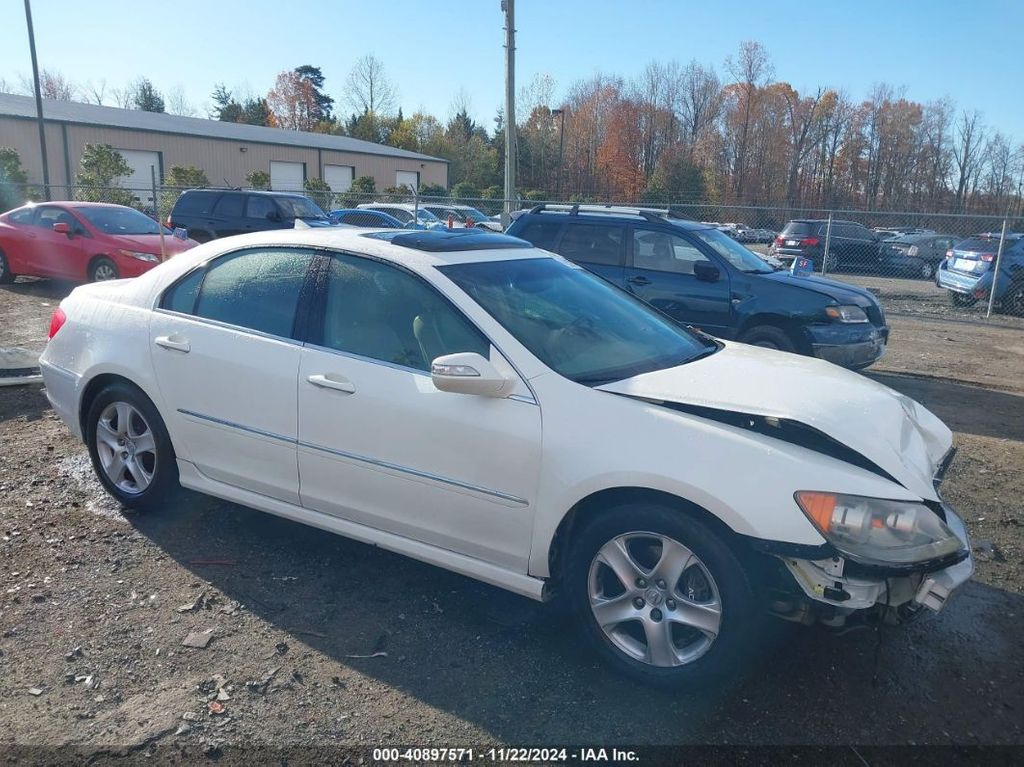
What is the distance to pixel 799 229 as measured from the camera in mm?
24047

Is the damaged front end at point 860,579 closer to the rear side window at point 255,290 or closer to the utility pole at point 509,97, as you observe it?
the rear side window at point 255,290

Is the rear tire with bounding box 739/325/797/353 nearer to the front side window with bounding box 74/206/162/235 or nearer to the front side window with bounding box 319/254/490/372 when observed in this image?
the front side window with bounding box 319/254/490/372

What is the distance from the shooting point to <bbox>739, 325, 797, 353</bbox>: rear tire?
26.5 feet

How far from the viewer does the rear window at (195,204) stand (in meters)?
16.2

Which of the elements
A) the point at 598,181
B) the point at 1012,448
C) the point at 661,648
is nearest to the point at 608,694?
the point at 661,648

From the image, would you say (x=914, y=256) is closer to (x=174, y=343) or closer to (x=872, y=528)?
(x=872, y=528)

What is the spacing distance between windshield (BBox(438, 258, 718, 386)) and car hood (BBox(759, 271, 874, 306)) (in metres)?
4.17

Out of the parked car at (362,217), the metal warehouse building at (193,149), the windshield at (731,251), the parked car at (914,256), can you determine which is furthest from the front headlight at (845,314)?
the metal warehouse building at (193,149)

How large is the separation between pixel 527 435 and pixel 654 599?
801 millimetres

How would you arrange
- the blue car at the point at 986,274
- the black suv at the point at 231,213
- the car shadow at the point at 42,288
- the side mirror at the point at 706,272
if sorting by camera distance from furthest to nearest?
the black suv at the point at 231,213
the blue car at the point at 986,274
the car shadow at the point at 42,288
the side mirror at the point at 706,272

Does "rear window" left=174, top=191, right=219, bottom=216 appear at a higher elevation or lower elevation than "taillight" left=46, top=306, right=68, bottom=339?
higher

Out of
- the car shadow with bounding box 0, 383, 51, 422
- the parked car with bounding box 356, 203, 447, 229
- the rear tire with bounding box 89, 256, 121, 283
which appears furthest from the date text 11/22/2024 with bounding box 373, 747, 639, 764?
the parked car with bounding box 356, 203, 447, 229

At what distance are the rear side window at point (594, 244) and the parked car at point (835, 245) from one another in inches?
623

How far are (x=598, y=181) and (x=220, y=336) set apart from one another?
186ft
